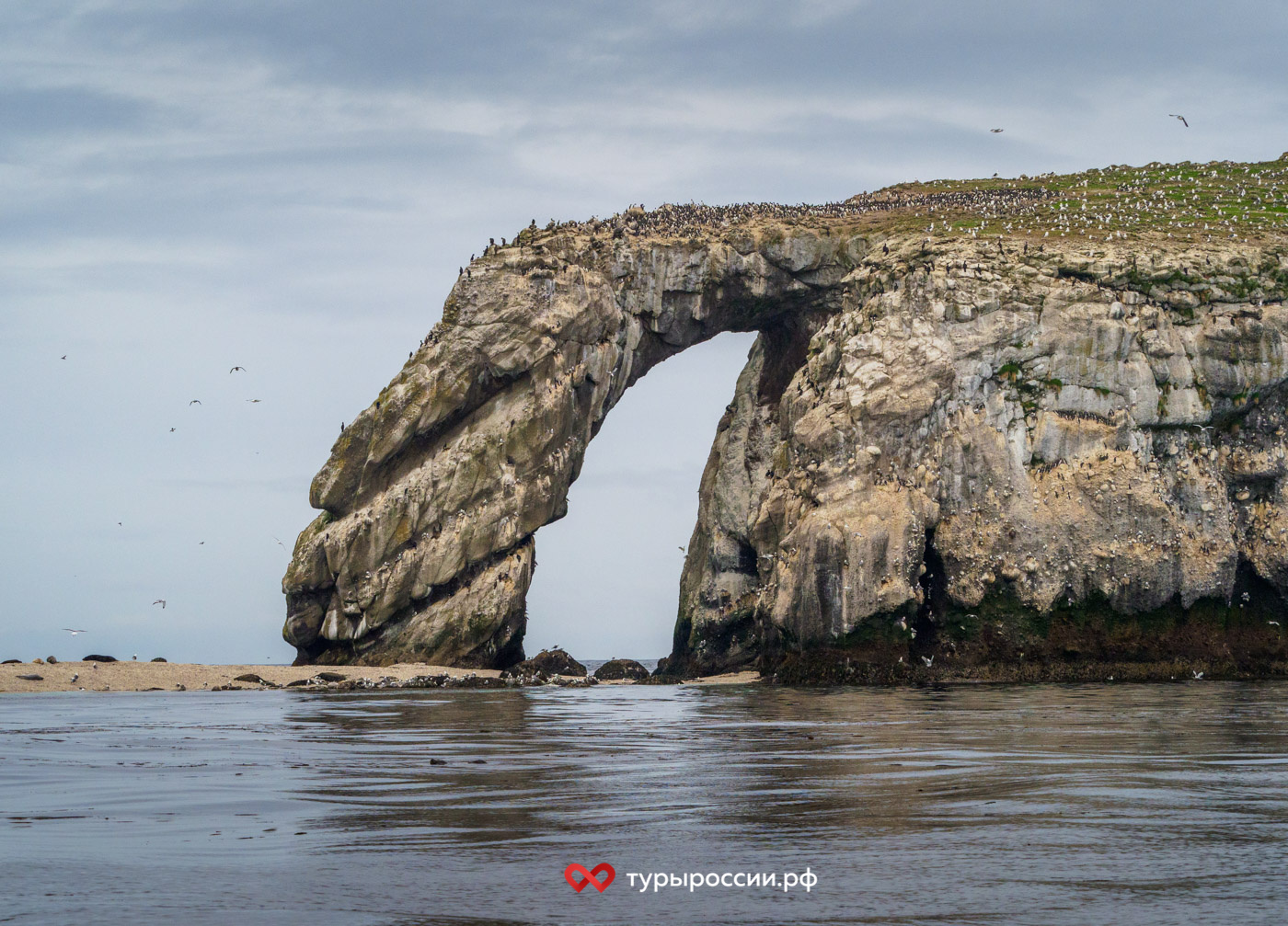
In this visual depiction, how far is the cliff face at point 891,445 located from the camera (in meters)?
42.1

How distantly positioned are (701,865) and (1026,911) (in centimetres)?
255

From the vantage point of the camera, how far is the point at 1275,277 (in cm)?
4512

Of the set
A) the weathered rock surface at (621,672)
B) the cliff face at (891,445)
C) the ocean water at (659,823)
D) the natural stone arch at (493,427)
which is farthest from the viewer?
the weathered rock surface at (621,672)

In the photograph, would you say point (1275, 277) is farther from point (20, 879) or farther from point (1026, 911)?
point (20, 879)

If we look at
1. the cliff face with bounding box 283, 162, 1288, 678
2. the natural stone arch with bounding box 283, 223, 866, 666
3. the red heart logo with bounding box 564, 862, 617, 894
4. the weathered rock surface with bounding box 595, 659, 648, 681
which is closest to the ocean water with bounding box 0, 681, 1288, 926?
the red heart logo with bounding box 564, 862, 617, 894

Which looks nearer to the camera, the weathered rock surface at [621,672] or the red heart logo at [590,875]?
the red heart logo at [590,875]

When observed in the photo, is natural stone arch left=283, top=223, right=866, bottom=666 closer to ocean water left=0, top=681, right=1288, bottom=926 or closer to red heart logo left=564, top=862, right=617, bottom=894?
ocean water left=0, top=681, right=1288, bottom=926

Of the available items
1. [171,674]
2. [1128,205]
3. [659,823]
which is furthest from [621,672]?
[659,823]

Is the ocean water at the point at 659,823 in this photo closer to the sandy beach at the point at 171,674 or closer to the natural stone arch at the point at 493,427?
the sandy beach at the point at 171,674

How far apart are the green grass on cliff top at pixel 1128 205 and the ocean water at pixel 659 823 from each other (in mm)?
32079

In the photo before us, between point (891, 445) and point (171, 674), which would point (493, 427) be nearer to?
point (171, 674)

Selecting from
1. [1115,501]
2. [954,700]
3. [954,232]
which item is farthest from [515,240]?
[954,700]

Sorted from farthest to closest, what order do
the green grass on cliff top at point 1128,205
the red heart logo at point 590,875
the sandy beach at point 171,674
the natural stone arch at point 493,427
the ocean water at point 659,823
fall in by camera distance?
the green grass on cliff top at point 1128,205 < the natural stone arch at point 493,427 < the sandy beach at point 171,674 < the red heart logo at point 590,875 < the ocean water at point 659,823

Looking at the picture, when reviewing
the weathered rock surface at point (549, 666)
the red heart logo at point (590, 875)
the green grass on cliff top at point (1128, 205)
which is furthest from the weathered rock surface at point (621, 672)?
the red heart logo at point (590, 875)
